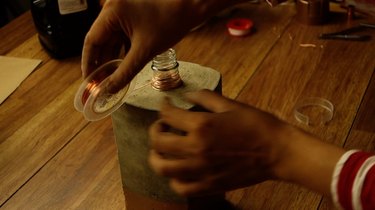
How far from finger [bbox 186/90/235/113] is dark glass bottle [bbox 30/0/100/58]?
0.73 m

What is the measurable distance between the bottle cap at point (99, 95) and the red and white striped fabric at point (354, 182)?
0.34m

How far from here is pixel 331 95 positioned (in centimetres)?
109

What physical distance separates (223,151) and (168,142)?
0.06 meters

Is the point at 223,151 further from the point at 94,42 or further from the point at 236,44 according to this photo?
the point at 236,44

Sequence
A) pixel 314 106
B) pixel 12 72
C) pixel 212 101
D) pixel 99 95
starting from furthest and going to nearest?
pixel 12 72
pixel 314 106
pixel 99 95
pixel 212 101

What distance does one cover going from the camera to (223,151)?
0.53m

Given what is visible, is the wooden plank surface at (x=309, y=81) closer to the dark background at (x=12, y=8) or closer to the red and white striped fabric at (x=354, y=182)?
the red and white striped fabric at (x=354, y=182)

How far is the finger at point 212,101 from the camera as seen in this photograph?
588 millimetres

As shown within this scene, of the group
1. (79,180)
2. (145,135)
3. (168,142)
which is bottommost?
(79,180)

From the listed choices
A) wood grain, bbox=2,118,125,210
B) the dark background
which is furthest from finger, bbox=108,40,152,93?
the dark background

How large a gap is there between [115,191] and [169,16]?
362 mm

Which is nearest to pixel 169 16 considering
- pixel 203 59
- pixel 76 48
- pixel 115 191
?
pixel 115 191

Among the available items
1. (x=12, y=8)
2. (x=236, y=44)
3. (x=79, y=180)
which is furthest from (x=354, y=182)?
(x=12, y=8)

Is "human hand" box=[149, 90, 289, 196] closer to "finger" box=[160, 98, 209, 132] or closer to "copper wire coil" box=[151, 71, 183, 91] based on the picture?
"finger" box=[160, 98, 209, 132]
